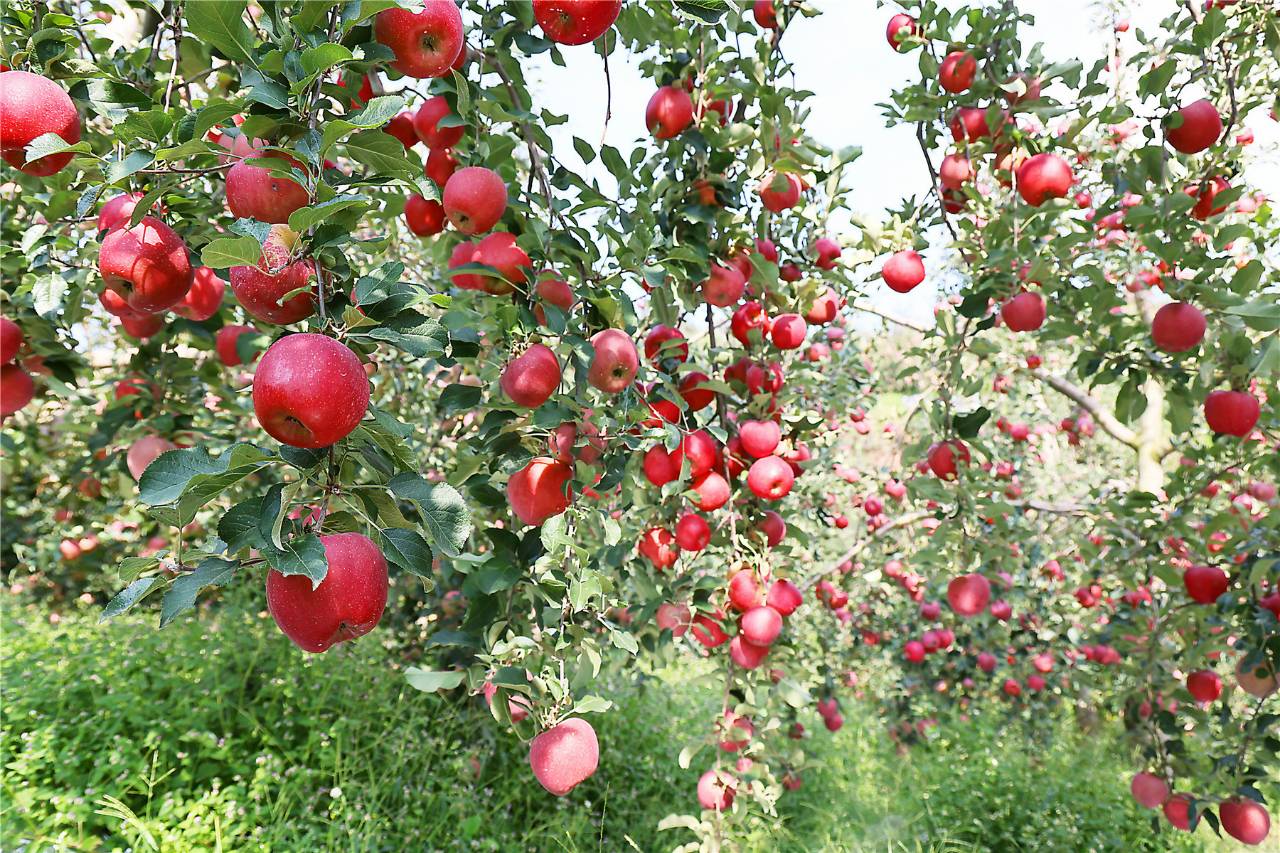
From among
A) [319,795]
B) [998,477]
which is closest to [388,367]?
[319,795]

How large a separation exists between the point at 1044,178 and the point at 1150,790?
85.2 inches

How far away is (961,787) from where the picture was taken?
12.6 ft

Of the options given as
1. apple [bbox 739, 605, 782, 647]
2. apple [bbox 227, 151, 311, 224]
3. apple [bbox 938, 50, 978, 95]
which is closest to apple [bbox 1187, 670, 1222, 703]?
apple [bbox 739, 605, 782, 647]

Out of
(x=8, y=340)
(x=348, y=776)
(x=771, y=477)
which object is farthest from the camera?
(x=348, y=776)

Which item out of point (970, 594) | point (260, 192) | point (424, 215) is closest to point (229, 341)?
point (424, 215)

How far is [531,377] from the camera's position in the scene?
133 centimetres

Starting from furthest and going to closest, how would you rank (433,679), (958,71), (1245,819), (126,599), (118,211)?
(1245,819), (958,71), (433,679), (118,211), (126,599)

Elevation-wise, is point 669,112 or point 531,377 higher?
point 669,112

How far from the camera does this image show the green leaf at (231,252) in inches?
29.2

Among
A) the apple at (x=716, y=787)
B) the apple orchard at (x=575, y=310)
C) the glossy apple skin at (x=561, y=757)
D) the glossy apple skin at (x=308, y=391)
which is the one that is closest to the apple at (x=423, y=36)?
the apple orchard at (x=575, y=310)

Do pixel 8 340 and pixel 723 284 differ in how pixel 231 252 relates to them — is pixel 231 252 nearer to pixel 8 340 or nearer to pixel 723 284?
pixel 723 284

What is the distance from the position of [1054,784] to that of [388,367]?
4094mm

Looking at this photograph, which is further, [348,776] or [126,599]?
[348,776]

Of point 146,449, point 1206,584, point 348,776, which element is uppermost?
point 1206,584
